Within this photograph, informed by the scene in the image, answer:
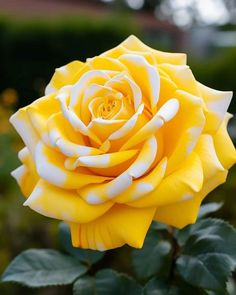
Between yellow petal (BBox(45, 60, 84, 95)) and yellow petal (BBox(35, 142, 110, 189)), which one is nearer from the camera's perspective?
yellow petal (BBox(35, 142, 110, 189))

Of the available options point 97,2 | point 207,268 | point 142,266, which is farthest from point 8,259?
point 97,2

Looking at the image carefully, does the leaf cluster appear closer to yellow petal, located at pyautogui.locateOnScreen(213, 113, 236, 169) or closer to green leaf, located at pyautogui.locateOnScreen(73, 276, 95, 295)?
green leaf, located at pyautogui.locateOnScreen(73, 276, 95, 295)

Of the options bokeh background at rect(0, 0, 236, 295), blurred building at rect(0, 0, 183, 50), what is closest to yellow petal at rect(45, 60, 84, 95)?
bokeh background at rect(0, 0, 236, 295)

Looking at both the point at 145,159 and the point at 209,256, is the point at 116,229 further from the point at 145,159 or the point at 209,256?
the point at 209,256

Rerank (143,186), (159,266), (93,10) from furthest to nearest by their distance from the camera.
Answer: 1. (93,10)
2. (159,266)
3. (143,186)

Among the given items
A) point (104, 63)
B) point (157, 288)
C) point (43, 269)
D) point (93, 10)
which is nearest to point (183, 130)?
point (104, 63)

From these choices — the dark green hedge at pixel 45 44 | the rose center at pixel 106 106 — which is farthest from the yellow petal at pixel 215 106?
the dark green hedge at pixel 45 44

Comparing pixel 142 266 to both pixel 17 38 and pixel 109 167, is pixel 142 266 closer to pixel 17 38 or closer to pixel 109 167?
pixel 109 167
